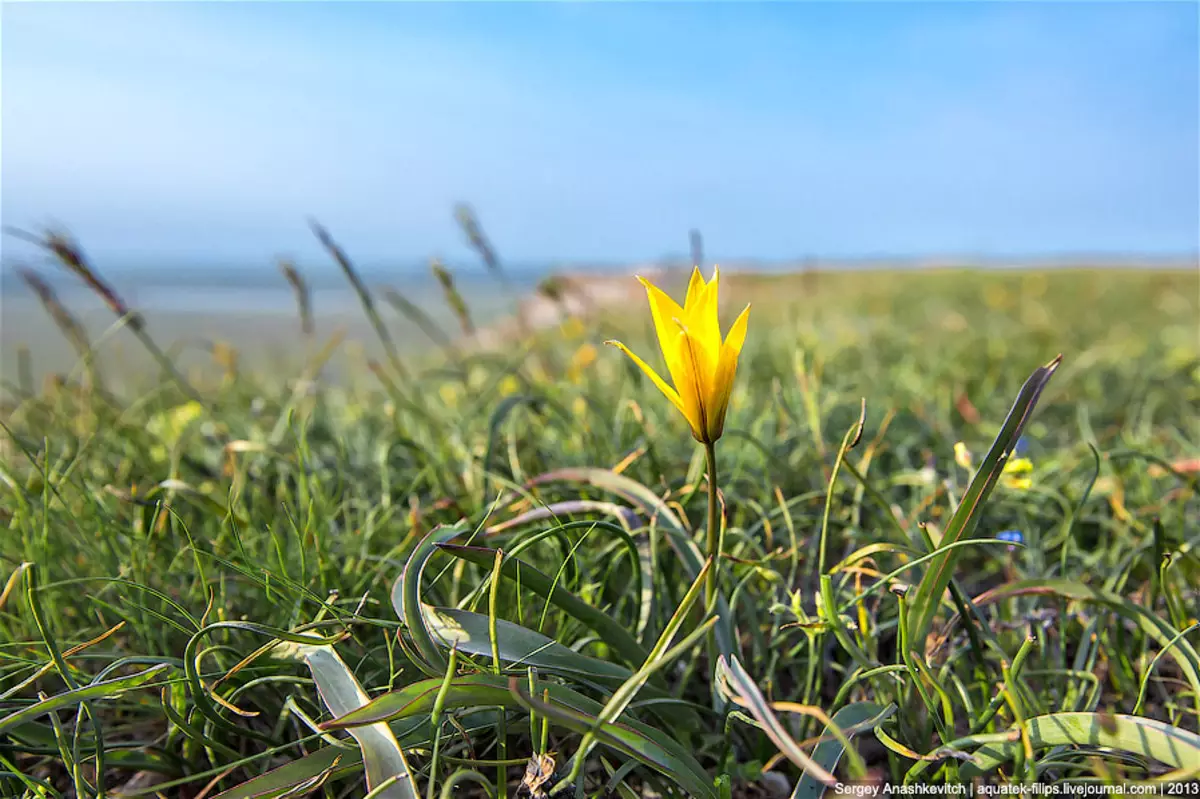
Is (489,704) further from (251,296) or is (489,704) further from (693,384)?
(251,296)

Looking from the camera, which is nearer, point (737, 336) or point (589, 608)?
point (737, 336)

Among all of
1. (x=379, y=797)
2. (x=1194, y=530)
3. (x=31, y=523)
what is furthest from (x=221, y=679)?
(x=1194, y=530)

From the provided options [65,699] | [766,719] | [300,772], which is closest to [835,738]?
[766,719]

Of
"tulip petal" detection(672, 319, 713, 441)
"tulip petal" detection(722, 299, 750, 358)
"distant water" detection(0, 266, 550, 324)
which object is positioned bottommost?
"distant water" detection(0, 266, 550, 324)

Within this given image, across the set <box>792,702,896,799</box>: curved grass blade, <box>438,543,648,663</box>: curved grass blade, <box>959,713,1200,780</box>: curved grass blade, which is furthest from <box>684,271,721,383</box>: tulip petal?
<box>959,713,1200,780</box>: curved grass blade

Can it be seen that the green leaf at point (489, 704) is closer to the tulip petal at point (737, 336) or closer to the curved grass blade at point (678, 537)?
the curved grass blade at point (678, 537)

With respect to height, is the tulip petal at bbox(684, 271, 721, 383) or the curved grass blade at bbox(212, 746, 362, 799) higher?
the tulip petal at bbox(684, 271, 721, 383)

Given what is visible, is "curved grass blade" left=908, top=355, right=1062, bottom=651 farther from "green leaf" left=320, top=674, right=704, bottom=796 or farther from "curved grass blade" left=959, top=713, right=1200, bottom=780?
"green leaf" left=320, top=674, right=704, bottom=796
